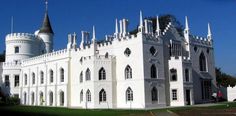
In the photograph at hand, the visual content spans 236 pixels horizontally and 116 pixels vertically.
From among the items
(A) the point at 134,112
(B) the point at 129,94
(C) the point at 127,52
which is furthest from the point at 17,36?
(A) the point at 134,112

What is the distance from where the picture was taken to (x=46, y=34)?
209 feet

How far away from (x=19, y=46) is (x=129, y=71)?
88.1 feet

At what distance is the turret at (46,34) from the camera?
6362 centimetres

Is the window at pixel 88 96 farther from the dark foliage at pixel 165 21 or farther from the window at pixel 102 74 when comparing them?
the dark foliage at pixel 165 21

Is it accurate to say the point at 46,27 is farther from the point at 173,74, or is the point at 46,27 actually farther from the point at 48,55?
the point at 173,74

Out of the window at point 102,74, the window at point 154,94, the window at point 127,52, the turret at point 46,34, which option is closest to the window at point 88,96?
the window at point 102,74

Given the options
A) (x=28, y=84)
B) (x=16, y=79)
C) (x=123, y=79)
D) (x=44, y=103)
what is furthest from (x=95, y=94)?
(x=16, y=79)

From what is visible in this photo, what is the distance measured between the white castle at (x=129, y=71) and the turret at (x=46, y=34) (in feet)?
30.2

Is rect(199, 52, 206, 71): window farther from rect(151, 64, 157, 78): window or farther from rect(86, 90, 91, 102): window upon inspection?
rect(86, 90, 91, 102): window

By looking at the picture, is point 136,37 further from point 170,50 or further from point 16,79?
point 16,79

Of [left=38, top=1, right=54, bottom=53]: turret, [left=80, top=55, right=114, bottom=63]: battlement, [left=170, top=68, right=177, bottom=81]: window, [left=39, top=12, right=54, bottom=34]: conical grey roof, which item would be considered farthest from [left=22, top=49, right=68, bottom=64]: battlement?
[left=170, top=68, right=177, bottom=81]: window

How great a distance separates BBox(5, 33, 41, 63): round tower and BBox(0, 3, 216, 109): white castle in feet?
20.8

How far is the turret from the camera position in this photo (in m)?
63.6

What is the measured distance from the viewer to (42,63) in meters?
53.1
